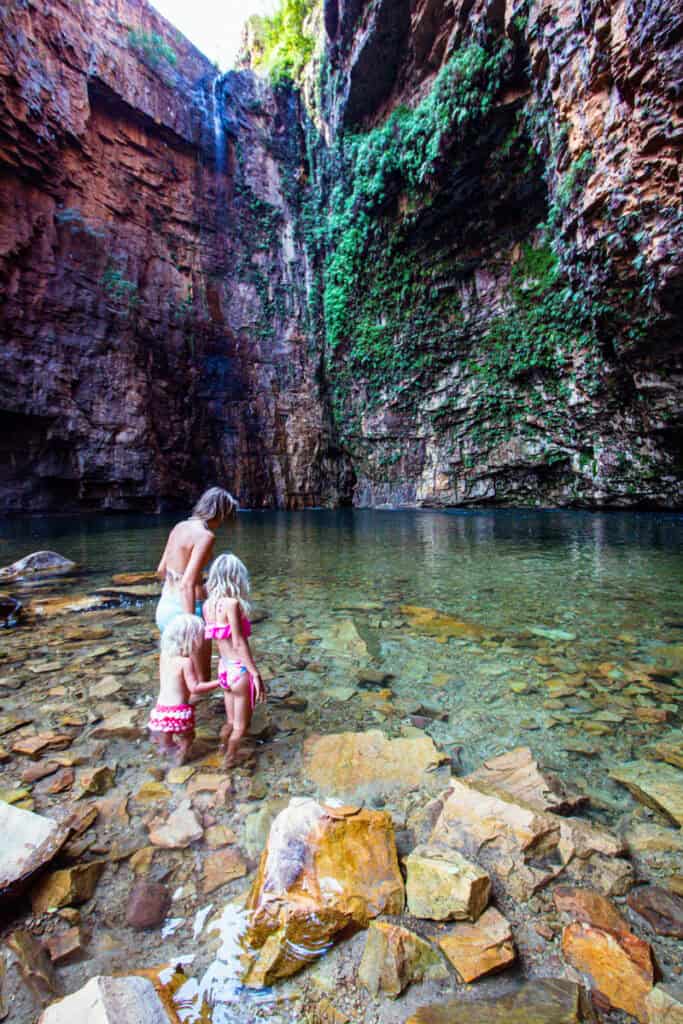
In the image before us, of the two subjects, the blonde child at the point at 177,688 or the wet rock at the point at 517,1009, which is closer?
the wet rock at the point at 517,1009

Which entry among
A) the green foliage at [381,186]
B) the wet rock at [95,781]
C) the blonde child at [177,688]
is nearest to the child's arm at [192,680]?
the blonde child at [177,688]

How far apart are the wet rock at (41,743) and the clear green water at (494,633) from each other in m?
1.15

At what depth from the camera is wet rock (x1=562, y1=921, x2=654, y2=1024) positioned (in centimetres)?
91

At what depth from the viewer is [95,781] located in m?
1.70

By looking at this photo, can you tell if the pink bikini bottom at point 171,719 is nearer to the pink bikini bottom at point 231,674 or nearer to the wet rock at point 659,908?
the pink bikini bottom at point 231,674

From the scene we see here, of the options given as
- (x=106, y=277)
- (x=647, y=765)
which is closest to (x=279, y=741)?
(x=647, y=765)

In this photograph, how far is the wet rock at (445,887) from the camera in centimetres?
111

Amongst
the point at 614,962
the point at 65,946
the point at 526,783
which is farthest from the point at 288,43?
the point at 614,962

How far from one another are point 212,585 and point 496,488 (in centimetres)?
1993

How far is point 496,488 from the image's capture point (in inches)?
804

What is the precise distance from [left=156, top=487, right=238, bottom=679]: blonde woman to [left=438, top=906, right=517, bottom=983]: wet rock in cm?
150

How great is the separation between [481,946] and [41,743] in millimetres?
1856

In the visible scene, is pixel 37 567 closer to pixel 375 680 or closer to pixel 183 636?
pixel 183 636


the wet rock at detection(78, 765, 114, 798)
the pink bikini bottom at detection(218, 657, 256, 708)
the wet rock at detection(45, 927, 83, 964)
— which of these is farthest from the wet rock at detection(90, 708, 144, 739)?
the wet rock at detection(45, 927, 83, 964)
